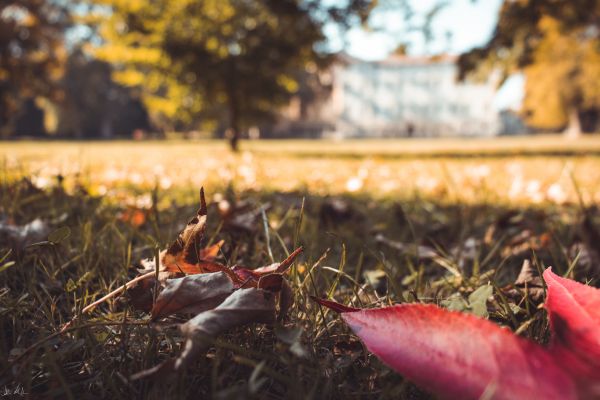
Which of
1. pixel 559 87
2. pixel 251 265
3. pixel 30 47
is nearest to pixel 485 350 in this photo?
pixel 251 265

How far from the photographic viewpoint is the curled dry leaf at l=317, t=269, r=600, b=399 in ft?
1.29

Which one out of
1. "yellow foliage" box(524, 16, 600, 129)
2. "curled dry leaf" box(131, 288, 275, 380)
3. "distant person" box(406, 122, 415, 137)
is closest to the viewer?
"curled dry leaf" box(131, 288, 275, 380)

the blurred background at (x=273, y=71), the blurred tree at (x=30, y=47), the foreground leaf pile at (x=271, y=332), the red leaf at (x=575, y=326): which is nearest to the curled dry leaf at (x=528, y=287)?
the foreground leaf pile at (x=271, y=332)

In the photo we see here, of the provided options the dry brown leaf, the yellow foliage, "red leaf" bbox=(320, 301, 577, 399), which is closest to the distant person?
the yellow foliage

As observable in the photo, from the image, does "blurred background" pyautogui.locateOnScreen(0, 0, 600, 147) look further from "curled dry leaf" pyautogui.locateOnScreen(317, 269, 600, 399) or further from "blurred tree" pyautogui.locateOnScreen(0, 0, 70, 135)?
"curled dry leaf" pyautogui.locateOnScreen(317, 269, 600, 399)

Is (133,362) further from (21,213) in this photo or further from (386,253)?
(21,213)

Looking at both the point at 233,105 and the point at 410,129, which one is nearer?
the point at 233,105

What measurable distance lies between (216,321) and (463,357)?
273 mm

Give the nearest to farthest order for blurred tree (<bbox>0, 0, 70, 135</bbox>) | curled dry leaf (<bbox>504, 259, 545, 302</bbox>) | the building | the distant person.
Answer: curled dry leaf (<bbox>504, 259, 545, 302</bbox>) < blurred tree (<bbox>0, 0, 70, 135</bbox>) < the building < the distant person

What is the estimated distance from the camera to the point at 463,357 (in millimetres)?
421

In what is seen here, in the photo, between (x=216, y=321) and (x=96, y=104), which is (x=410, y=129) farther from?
(x=216, y=321)

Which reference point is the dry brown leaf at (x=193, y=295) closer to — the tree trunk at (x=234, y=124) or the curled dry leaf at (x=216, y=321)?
the curled dry leaf at (x=216, y=321)

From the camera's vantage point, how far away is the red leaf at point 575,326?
42 centimetres

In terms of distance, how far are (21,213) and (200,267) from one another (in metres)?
0.96
